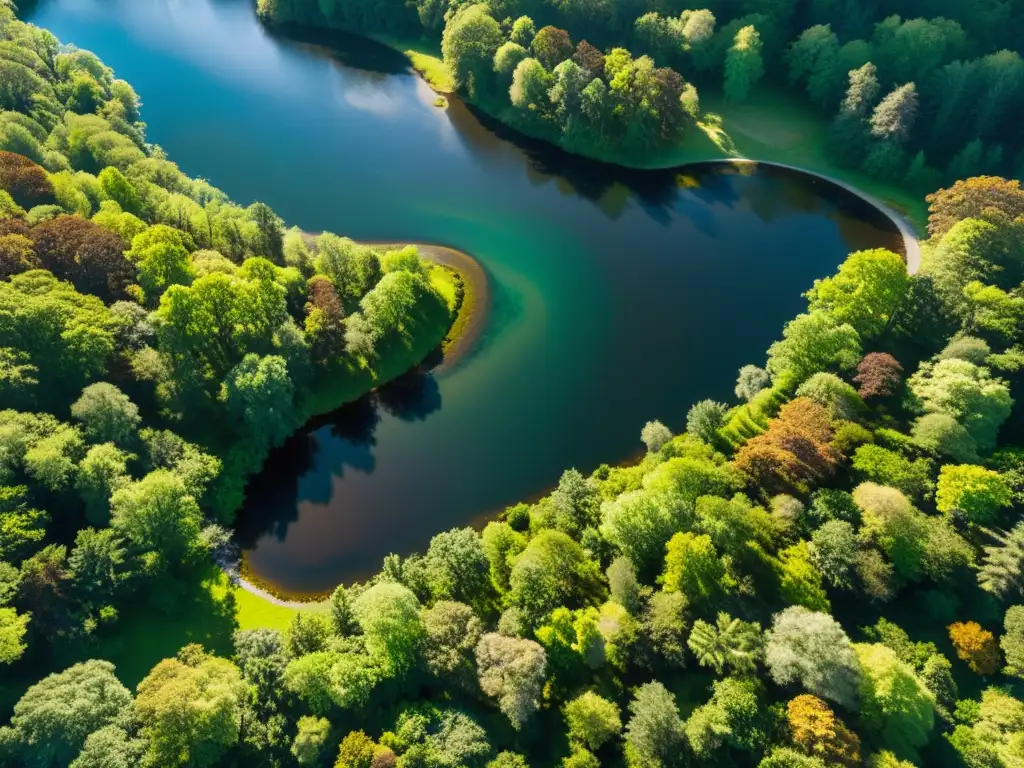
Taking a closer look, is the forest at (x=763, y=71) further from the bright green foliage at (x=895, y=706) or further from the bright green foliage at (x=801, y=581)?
the bright green foliage at (x=895, y=706)

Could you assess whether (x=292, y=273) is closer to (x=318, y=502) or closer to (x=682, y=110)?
(x=318, y=502)

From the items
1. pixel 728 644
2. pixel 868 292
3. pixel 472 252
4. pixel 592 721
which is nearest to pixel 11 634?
pixel 592 721

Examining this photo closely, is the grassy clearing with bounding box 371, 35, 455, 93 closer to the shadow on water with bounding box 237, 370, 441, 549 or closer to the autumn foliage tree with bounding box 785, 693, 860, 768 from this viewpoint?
the shadow on water with bounding box 237, 370, 441, 549

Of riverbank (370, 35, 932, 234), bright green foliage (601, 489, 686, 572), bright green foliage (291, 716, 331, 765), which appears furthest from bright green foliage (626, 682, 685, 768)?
riverbank (370, 35, 932, 234)

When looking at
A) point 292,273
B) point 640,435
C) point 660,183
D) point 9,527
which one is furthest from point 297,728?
point 660,183

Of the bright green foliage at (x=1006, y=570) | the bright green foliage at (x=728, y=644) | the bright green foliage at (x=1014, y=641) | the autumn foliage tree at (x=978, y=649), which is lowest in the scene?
the bright green foliage at (x=728, y=644)

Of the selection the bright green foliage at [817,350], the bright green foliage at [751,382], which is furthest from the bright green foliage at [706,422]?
the bright green foliage at [817,350]
